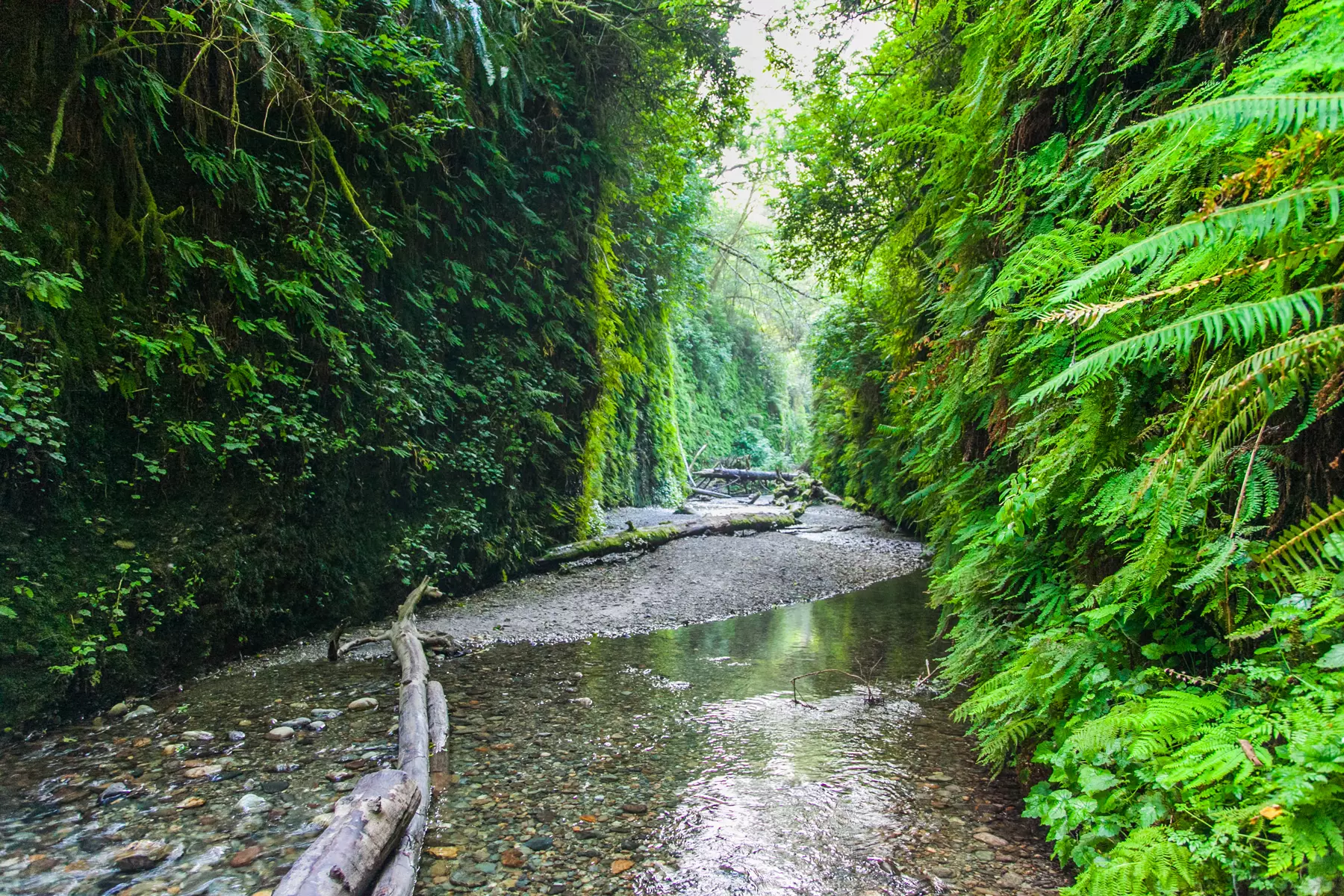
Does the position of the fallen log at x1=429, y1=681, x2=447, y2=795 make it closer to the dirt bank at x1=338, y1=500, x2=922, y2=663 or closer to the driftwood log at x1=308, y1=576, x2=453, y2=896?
the driftwood log at x1=308, y1=576, x2=453, y2=896

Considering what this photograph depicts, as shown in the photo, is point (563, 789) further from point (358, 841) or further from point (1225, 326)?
point (1225, 326)

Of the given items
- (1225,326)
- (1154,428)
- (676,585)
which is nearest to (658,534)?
(676,585)

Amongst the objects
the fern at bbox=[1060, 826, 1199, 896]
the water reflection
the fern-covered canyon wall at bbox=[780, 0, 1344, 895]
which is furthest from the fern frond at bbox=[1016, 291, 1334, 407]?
the water reflection

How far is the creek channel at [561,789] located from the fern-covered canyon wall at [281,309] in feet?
2.59

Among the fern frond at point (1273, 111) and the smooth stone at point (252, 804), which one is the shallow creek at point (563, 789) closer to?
the smooth stone at point (252, 804)

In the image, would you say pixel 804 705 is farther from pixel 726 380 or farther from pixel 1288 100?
pixel 726 380

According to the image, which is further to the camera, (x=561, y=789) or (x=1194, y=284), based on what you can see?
(x=561, y=789)

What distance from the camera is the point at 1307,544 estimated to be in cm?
158

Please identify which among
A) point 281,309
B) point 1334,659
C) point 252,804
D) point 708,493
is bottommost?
point 708,493

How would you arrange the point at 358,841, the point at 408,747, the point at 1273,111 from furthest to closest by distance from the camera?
the point at 408,747 < the point at 358,841 < the point at 1273,111

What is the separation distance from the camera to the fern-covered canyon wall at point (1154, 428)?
1477mm

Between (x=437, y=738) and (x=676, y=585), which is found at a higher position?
(x=437, y=738)

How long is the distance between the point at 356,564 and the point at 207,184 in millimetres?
3246

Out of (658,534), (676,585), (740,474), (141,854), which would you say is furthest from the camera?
(740,474)
